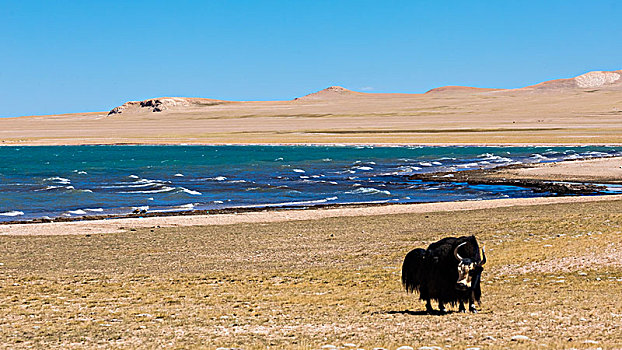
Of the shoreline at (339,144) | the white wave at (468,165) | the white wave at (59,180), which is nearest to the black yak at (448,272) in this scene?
the white wave at (59,180)

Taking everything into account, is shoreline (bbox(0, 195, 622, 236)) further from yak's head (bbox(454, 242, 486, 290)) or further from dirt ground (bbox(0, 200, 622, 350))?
yak's head (bbox(454, 242, 486, 290))

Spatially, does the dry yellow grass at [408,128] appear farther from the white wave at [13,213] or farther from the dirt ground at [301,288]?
the dirt ground at [301,288]

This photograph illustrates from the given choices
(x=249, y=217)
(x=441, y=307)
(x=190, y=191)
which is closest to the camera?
(x=441, y=307)

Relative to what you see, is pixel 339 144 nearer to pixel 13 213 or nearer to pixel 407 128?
pixel 407 128

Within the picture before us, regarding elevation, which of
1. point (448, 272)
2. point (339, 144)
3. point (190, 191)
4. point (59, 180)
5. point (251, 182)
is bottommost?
point (190, 191)

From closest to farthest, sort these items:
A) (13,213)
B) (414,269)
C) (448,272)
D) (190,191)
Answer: (448,272), (414,269), (13,213), (190,191)

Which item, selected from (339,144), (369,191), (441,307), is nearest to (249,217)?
(369,191)

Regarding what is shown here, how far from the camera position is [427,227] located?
2458cm

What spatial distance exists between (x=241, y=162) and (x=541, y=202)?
150 ft

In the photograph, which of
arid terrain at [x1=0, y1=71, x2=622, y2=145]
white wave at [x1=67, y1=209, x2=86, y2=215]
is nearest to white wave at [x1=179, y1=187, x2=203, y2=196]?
white wave at [x1=67, y1=209, x2=86, y2=215]

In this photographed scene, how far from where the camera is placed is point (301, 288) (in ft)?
48.6

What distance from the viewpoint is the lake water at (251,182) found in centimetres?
3856

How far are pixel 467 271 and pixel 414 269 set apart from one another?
3.40 ft

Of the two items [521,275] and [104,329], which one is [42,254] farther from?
[521,275]
